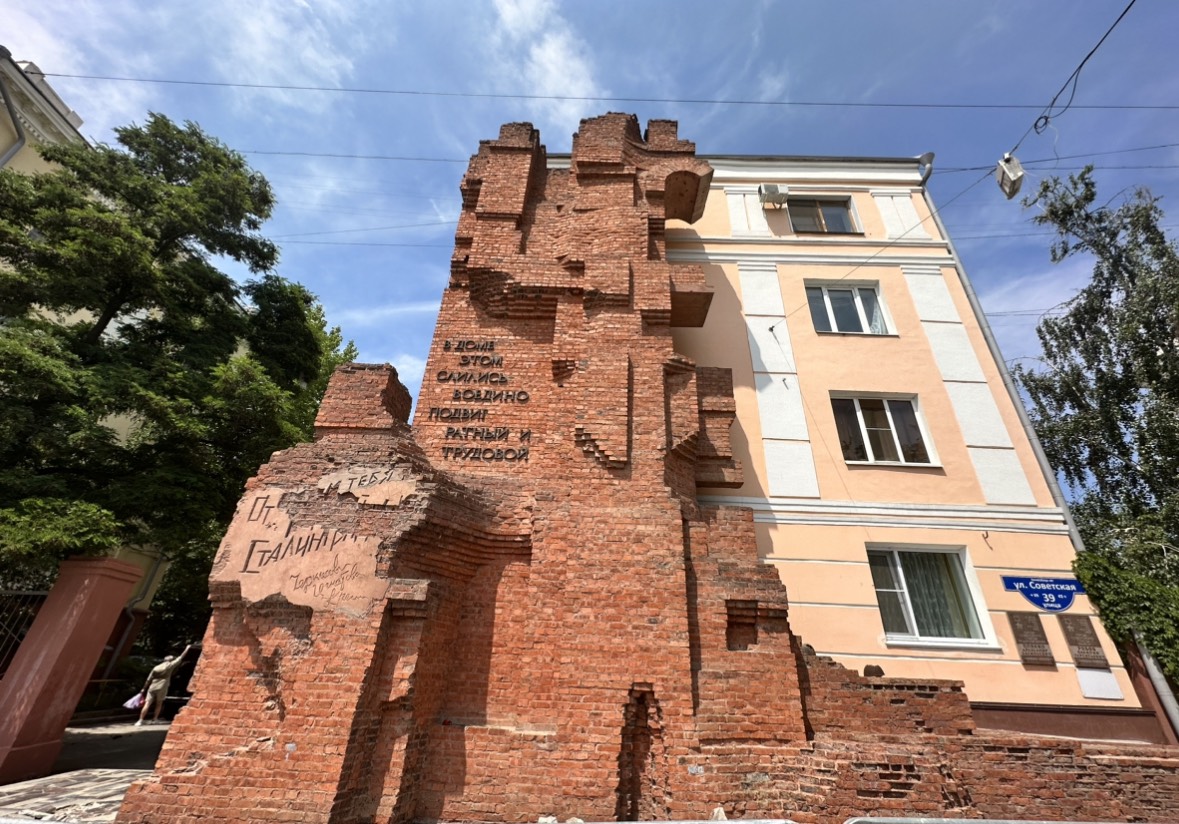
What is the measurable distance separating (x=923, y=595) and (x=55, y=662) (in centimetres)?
1217

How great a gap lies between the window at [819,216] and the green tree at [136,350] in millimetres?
11370

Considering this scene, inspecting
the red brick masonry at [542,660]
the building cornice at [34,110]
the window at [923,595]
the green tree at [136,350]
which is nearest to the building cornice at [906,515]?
the window at [923,595]

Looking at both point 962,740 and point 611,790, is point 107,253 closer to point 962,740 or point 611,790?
point 611,790

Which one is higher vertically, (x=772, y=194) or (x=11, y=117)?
(x=11, y=117)

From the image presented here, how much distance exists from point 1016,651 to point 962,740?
139 inches

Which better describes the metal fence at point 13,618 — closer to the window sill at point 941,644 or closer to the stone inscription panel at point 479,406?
the stone inscription panel at point 479,406

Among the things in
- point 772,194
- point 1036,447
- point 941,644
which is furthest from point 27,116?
point 1036,447

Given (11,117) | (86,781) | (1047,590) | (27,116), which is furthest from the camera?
(27,116)

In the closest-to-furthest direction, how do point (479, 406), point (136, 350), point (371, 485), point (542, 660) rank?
point (542, 660)
point (371, 485)
point (479, 406)
point (136, 350)

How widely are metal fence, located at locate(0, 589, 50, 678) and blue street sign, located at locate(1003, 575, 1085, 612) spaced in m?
14.4

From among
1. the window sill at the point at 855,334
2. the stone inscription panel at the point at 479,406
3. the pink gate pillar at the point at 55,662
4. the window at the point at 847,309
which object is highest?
the window at the point at 847,309

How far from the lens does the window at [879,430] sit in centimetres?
871

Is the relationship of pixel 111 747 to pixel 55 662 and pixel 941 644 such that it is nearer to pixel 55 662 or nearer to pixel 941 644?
pixel 55 662

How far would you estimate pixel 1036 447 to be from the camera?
8.67 meters
